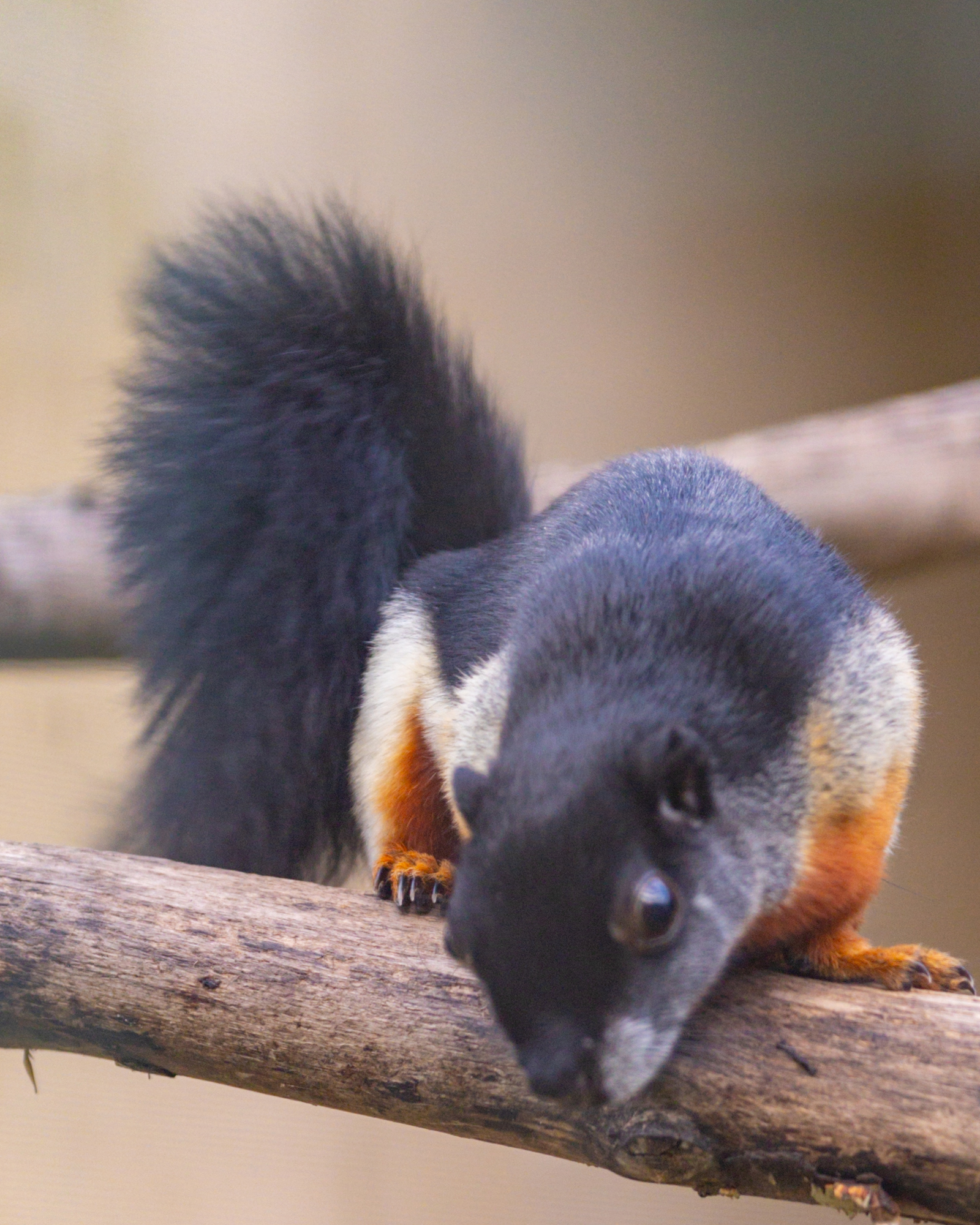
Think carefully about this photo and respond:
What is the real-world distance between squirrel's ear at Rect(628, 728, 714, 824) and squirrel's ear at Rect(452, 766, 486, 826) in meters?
0.12

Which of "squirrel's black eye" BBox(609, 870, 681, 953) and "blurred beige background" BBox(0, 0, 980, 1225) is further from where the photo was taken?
"blurred beige background" BBox(0, 0, 980, 1225)

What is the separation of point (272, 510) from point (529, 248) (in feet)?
5.43

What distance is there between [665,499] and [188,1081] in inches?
81.7

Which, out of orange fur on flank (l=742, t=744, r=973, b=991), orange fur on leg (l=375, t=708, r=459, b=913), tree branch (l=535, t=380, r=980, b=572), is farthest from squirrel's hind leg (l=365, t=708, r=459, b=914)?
tree branch (l=535, t=380, r=980, b=572)

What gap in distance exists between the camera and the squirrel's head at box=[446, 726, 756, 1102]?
2.50 feet

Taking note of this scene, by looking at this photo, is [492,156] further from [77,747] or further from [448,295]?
[77,747]

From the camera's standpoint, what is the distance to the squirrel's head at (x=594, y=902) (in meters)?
0.76

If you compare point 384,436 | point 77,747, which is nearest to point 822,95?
point 384,436

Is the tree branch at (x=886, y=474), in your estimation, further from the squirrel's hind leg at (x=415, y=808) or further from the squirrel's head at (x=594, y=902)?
the squirrel's head at (x=594, y=902)

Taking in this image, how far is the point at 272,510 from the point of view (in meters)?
1.68

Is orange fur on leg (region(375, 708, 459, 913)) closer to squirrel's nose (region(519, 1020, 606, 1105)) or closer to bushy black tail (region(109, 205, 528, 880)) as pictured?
bushy black tail (region(109, 205, 528, 880))

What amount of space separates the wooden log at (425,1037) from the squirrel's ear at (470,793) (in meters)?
0.25

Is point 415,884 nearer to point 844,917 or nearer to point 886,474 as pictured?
point 844,917

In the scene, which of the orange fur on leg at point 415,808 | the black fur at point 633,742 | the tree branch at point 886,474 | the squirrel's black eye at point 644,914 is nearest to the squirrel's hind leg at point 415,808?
the orange fur on leg at point 415,808
